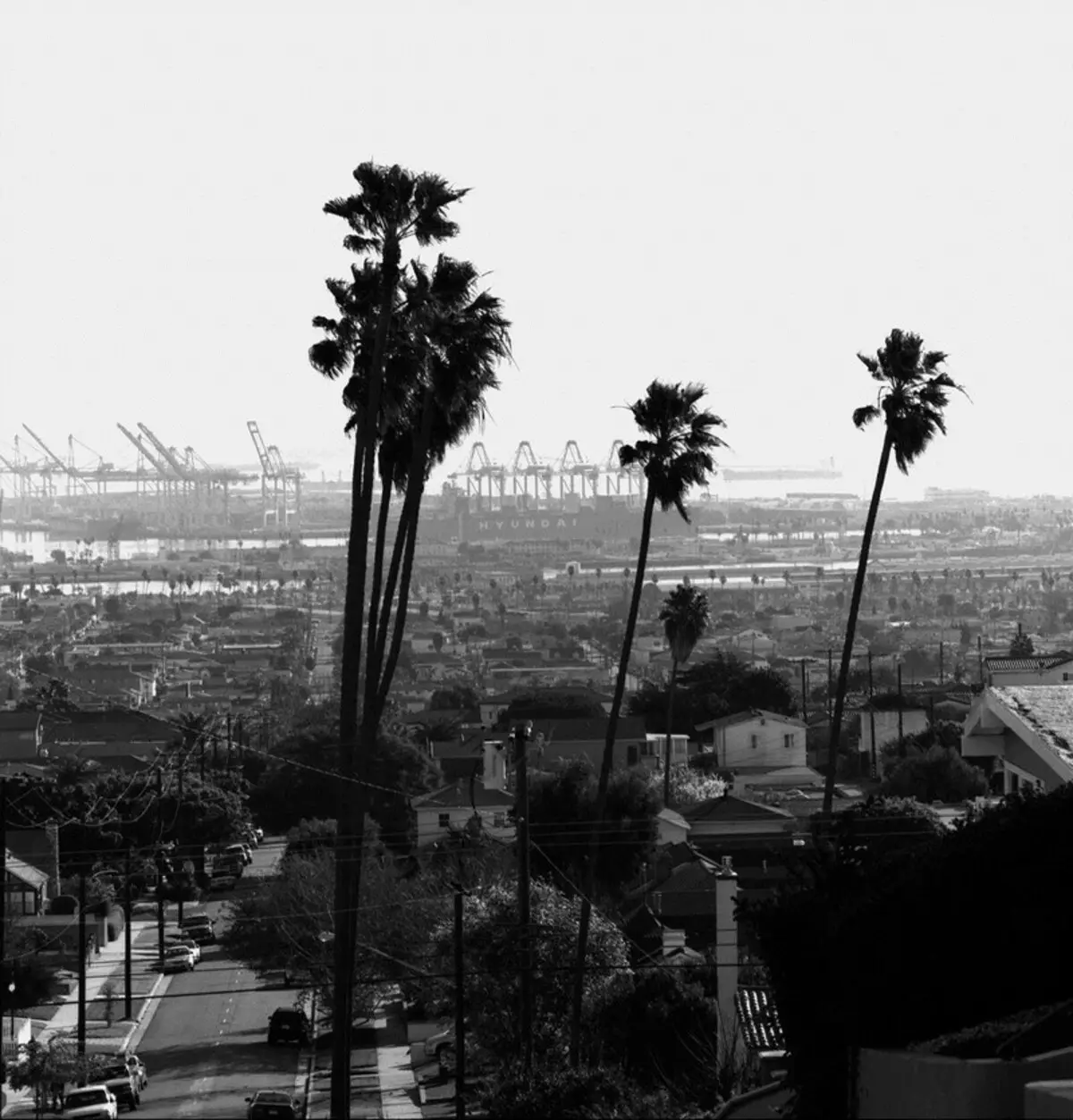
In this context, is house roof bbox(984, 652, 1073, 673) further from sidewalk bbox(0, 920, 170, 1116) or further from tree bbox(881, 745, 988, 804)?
sidewalk bbox(0, 920, 170, 1116)

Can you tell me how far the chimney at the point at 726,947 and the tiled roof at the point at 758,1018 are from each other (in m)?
0.13

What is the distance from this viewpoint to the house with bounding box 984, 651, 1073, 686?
33197mm

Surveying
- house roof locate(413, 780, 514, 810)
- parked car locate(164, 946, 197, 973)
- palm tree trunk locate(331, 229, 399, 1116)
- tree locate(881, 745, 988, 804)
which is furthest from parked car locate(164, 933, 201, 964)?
palm tree trunk locate(331, 229, 399, 1116)

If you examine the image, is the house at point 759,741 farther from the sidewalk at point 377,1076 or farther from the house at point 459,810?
the sidewalk at point 377,1076

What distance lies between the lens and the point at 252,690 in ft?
296

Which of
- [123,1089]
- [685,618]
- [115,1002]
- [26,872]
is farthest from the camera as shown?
[685,618]

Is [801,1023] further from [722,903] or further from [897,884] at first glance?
[722,903]

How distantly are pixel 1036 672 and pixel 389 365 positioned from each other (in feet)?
72.7

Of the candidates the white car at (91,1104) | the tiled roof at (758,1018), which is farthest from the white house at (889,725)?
the tiled roof at (758,1018)

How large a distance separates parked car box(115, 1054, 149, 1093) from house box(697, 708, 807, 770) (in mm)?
22278

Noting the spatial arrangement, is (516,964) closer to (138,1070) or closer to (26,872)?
(138,1070)

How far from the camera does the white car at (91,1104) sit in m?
17.6

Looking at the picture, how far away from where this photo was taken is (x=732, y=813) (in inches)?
1163

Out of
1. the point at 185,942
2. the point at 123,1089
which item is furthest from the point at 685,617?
the point at 123,1089
